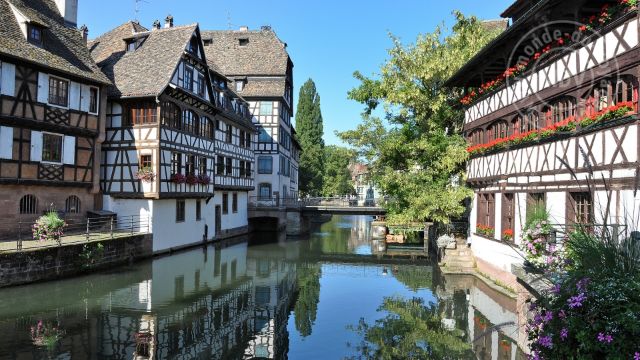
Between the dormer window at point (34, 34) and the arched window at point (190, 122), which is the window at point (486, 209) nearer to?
the arched window at point (190, 122)

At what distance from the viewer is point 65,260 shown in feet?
60.9

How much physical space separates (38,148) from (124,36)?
36.9 feet

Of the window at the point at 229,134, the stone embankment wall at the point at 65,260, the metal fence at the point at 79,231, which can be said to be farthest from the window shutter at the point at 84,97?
the window at the point at 229,134

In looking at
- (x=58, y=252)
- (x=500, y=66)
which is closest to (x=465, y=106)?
(x=500, y=66)

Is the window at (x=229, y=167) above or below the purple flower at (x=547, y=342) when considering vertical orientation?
above

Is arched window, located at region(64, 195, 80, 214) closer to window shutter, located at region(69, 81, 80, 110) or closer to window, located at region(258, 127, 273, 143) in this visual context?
window shutter, located at region(69, 81, 80, 110)

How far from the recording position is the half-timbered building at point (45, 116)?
62.9 feet

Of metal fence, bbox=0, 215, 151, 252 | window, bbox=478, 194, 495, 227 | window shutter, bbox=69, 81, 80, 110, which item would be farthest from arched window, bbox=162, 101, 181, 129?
window, bbox=478, 194, 495, 227

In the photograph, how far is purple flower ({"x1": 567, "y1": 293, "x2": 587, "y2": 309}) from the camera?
467 cm

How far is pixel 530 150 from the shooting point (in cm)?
1585

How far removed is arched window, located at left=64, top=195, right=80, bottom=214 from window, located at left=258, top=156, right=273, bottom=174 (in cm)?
2161

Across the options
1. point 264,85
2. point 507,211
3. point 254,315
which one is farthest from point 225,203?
point 507,211

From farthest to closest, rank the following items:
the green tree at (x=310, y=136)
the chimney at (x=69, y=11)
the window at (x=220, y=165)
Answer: the green tree at (x=310, y=136), the window at (x=220, y=165), the chimney at (x=69, y=11)

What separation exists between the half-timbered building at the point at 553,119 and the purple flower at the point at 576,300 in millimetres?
2060
